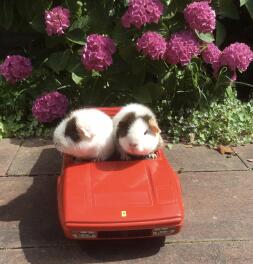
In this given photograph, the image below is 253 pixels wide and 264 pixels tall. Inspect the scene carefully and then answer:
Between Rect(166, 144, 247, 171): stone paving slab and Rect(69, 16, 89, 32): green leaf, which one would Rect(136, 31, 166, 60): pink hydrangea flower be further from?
Rect(166, 144, 247, 171): stone paving slab

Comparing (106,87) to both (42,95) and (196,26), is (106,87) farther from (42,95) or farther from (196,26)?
(196,26)

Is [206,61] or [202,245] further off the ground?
[206,61]

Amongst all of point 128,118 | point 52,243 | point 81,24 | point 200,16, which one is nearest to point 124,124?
point 128,118

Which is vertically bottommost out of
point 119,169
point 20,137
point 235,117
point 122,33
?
point 20,137

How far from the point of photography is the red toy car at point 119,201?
10.5 feet

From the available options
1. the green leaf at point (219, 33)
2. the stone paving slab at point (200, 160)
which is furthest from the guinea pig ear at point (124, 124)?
the green leaf at point (219, 33)

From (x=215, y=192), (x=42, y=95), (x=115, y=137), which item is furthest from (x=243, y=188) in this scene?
(x=42, y=95)

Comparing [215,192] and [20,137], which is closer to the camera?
[215,192]

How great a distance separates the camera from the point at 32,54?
611 cm

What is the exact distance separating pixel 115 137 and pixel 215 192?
1.06 m

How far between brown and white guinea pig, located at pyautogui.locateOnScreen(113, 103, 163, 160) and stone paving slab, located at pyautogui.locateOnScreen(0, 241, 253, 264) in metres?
0.69

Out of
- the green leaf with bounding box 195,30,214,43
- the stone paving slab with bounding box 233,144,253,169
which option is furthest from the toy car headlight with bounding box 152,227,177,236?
the green leaf with bounding box 195,30,214,43

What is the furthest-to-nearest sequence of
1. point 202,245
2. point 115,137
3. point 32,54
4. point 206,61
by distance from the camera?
point 32,54 → point 206,61 → point 115,137 → point 202,245

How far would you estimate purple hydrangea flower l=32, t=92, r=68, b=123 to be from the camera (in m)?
5.37
